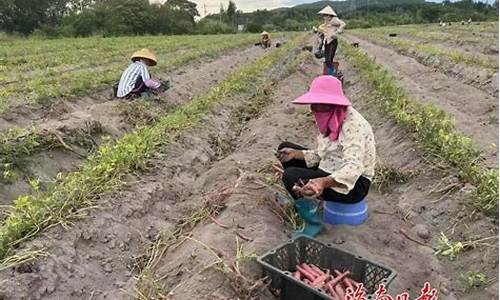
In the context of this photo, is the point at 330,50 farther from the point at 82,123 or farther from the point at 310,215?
the point at 310,215

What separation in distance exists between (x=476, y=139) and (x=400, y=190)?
185 cm

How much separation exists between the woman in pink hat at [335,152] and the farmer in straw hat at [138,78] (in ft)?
16.6

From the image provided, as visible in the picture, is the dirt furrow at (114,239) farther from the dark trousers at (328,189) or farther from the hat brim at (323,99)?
the hat brim at (323,99)

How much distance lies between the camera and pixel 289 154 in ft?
14.4

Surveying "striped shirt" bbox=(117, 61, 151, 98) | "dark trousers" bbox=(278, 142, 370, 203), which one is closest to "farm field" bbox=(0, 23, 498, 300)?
"dark trousers" bbox=(278, 142, 370, 203)

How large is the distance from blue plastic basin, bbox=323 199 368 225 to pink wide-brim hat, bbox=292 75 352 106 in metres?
0.94

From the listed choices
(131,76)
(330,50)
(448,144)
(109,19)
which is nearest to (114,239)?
(448,144)

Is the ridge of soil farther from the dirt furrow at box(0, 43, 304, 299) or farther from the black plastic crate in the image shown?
the black plastic crate

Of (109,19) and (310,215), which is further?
(109,19)

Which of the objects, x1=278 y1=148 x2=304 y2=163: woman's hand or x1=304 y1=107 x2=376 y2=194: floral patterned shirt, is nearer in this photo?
x1=304 y1=107 x2=376 y2=194: floral patterned shirt

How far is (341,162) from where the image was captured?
4.00 m

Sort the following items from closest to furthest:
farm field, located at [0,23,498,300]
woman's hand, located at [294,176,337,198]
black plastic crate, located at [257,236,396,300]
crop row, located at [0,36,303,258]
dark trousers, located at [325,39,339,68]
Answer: black plastic crate, located at [257,236,396,300] < farm field, located at [0,23,498,300] < woman's hand, located at [294,176,337,198] < crop row, located at [0,36,303,258] < dark trousers, located at [325,39,339,68]

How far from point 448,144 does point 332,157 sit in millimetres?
1819

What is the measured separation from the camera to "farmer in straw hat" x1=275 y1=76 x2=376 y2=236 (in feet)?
12.0
